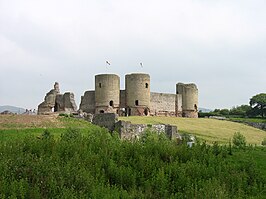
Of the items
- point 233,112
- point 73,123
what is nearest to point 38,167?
point 73,123

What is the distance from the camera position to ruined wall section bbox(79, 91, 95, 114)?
60969mm

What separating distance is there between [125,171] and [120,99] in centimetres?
4632

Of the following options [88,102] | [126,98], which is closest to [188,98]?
[126,98]

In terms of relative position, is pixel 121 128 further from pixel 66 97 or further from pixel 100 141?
pixel 66 97

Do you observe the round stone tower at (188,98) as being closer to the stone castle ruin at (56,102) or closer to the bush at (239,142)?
the stone castle ruin at (56,102)

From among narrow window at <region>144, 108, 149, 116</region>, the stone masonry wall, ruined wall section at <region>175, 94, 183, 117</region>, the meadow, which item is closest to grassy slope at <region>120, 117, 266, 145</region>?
narrow window at <region>144, 108, 149, 116</region>

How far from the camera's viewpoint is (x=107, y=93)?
59.2m

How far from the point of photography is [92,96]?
61.4 meters

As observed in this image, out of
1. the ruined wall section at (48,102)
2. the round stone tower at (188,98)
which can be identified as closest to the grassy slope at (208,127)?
the round stone tower at (188,98)

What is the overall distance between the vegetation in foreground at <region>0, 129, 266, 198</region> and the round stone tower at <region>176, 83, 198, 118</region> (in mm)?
49360

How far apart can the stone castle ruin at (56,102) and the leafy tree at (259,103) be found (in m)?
49.0

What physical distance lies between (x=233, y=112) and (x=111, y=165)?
90402mm

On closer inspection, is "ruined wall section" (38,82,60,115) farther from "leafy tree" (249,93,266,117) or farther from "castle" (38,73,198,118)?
"leafy tree" (249,93,266,117)

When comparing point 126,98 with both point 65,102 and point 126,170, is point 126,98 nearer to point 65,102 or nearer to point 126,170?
point 65,102
